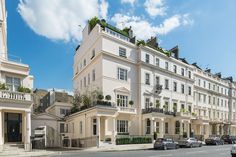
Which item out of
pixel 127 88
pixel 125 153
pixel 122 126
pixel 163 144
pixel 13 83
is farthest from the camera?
pixel 127 88

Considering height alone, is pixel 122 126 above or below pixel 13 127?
below

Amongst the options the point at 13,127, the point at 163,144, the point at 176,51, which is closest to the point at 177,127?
the point at 176,51

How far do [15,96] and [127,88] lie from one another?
18350mm

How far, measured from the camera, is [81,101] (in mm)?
40031

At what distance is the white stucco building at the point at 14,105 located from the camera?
24.2 meters

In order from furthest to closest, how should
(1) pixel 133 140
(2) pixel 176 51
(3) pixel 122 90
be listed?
(2) pixel 176 51 < (3) pixel 122 90 < (1) pixel 133 140

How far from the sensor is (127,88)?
39.7 meters

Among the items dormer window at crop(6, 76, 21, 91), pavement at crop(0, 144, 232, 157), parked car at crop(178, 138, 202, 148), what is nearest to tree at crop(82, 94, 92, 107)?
pavement at crop(0, 144, 232, 157)

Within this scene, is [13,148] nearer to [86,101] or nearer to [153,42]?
[86,101]

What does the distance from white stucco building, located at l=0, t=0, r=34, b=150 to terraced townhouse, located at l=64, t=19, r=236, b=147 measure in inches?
319

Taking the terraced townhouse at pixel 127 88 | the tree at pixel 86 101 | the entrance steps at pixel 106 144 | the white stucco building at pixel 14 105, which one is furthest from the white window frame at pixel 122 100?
the white stucco building at pixel 14 105

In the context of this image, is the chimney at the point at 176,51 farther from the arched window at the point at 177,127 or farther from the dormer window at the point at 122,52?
the dormer window at the point at 122,52

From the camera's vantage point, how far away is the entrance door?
26.9 m

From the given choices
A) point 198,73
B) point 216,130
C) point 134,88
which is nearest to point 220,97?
point 216,130
